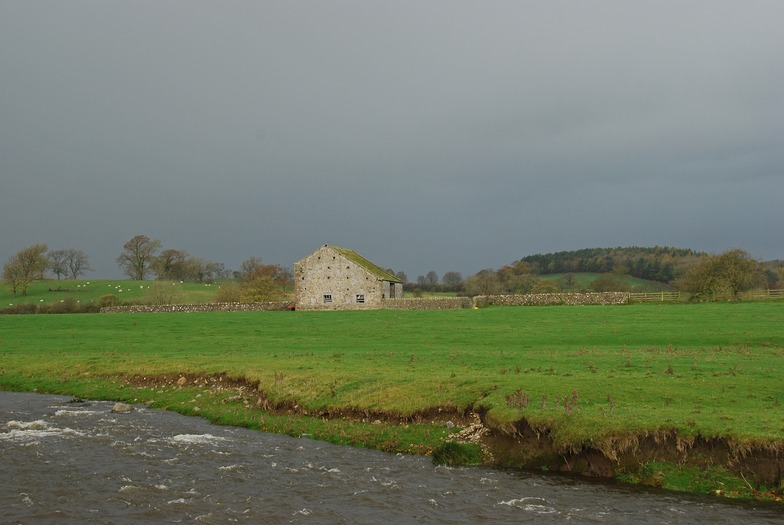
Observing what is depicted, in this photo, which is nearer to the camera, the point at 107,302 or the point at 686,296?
the point at 686,296

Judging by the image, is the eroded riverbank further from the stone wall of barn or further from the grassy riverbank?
the stone wall of barn

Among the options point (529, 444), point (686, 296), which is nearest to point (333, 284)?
point (686, 296)

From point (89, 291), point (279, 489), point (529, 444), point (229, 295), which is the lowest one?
point (279, 489)

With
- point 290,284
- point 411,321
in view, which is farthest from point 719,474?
point 290,284

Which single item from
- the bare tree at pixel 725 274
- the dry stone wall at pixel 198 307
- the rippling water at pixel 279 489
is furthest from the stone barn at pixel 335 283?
the rippling water at pixel 279 489

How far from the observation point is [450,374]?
84.5 feet

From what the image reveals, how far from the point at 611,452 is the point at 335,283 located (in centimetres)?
7461

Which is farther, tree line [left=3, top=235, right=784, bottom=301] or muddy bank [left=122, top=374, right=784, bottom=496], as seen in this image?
tree line [left=3, top=235, right=784, bottom=301]

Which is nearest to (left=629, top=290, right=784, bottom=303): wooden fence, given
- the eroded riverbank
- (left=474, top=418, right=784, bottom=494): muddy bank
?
the eroded riverbank

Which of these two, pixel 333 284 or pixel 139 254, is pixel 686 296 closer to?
pixel 333 284

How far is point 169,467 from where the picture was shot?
16500 mm

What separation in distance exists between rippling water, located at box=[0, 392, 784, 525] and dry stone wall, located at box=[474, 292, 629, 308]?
61550 millimetres

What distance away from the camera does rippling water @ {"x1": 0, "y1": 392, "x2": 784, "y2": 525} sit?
12.9 metres

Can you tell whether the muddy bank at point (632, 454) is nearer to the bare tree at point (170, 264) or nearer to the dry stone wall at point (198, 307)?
the dry stone wall at point (198, 307)
